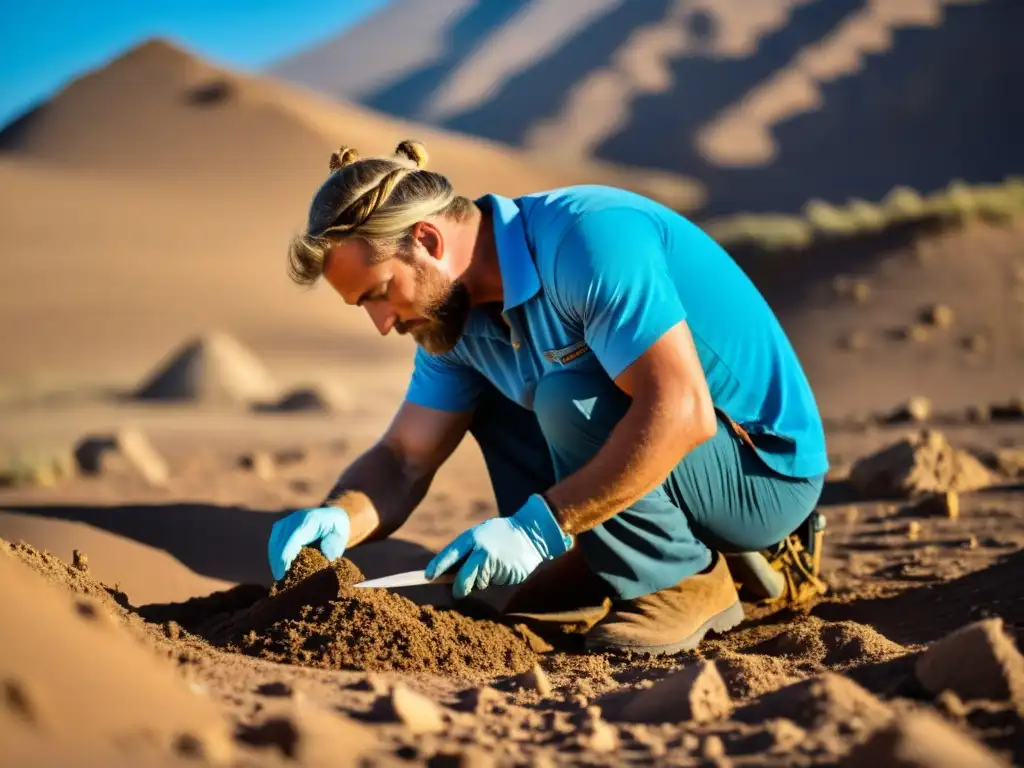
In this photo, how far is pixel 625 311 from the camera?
261 cm

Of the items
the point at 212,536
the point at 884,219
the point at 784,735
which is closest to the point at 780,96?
the point at 884,219

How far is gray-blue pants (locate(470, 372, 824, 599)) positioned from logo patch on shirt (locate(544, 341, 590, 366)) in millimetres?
44

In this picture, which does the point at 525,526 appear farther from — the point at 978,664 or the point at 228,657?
the point at 978,664

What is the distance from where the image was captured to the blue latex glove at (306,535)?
122 inches

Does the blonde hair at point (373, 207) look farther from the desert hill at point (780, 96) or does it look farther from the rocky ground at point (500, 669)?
the desert hill at point (780, 96)

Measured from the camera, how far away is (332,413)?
9156 millimetres

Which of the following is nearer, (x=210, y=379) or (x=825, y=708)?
(x=825, y=708)

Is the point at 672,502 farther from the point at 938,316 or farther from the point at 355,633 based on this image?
the point at 938,316

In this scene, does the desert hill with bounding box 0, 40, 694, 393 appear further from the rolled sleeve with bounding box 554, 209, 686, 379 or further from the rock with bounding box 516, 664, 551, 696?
→ the rock with bounding box 516, 664, 551, 696

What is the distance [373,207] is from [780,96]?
1205 inches

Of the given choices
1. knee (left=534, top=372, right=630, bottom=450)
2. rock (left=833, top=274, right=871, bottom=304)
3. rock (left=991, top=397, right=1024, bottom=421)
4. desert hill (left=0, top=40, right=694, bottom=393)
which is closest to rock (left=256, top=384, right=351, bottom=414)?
desert hill (left=0, top=40, right=694, bottom=393)

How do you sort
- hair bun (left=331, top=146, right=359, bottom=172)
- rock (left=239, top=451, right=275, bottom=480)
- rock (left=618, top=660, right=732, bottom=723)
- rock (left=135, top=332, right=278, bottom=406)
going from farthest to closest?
rock (left=135, top=332, right=278, bottom=406) → rock (left=239, top=451, right=275, bottom=480) → hair bun (left=331, top=146, right=359, bottom=172) → rock (left=618, top=660, right=732, bottom=723)

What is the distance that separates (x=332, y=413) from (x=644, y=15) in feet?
118

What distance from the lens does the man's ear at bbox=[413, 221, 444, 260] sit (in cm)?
288
